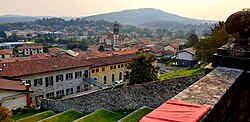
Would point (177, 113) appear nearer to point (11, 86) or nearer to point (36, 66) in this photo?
point (11, 86)

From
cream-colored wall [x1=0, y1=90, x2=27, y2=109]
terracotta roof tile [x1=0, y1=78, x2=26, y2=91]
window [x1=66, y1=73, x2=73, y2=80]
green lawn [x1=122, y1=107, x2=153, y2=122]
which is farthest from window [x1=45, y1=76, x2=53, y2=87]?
green lawn [x1=122, y1=107, x2=153, y2=122]

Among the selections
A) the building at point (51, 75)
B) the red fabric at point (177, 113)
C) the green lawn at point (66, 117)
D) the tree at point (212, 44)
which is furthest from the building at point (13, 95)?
the red fabric at point (177, 113)

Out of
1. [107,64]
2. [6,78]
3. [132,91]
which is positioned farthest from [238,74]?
[107,64]

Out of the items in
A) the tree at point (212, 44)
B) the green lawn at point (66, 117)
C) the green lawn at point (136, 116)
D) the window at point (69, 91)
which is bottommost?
the window at point (69, 91)

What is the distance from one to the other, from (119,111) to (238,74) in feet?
47.8

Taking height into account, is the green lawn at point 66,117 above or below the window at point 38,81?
above

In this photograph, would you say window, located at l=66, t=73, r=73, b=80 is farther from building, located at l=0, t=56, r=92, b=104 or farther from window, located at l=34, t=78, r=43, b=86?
window, located at l=34, t=78, r=43, b=86

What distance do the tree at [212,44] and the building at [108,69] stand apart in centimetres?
1500

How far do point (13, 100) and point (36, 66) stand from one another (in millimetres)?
9180

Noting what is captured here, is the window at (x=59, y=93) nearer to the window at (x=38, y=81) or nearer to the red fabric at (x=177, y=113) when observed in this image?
the window at (x=38, y=81)

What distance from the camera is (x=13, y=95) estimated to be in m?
24.0

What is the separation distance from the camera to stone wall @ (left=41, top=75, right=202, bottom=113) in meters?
16.0

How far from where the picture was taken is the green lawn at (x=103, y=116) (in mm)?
15819

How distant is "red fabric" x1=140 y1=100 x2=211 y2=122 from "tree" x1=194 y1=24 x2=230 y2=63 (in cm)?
2159
